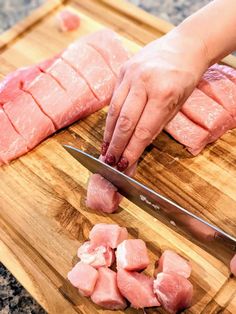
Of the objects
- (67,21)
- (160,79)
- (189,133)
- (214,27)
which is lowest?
(67,21)

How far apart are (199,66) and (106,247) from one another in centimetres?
113

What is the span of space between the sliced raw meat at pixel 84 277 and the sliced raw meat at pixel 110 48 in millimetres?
1464

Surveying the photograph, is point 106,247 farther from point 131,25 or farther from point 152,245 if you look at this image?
point 131,25

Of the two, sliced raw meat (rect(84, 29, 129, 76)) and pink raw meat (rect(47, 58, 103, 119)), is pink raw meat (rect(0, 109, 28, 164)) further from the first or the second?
sliced raw meat (rect(84, 29, 129, 76))

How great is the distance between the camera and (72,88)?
2.90m

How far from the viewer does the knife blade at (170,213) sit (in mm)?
1936

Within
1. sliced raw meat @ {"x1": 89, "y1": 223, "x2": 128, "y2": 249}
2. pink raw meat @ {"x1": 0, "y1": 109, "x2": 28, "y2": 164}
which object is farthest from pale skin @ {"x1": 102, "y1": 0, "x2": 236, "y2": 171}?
pink raw meat @ {"x1": 0, "y1": 109, "x2": 28, "y2": 164}

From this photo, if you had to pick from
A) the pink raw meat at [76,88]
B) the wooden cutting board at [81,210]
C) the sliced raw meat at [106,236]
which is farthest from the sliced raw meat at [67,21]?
the sliced raw meat at [106,236]

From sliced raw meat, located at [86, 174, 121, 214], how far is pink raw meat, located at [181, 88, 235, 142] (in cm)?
74

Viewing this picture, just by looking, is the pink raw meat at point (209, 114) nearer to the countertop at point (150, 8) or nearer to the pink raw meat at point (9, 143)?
the pink raw meat at point (9, 143)

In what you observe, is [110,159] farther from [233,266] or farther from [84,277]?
[233,266]

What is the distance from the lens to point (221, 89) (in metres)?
2.71

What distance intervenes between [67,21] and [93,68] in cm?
67

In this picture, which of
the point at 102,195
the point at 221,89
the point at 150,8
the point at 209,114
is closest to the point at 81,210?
the point at 102,195
